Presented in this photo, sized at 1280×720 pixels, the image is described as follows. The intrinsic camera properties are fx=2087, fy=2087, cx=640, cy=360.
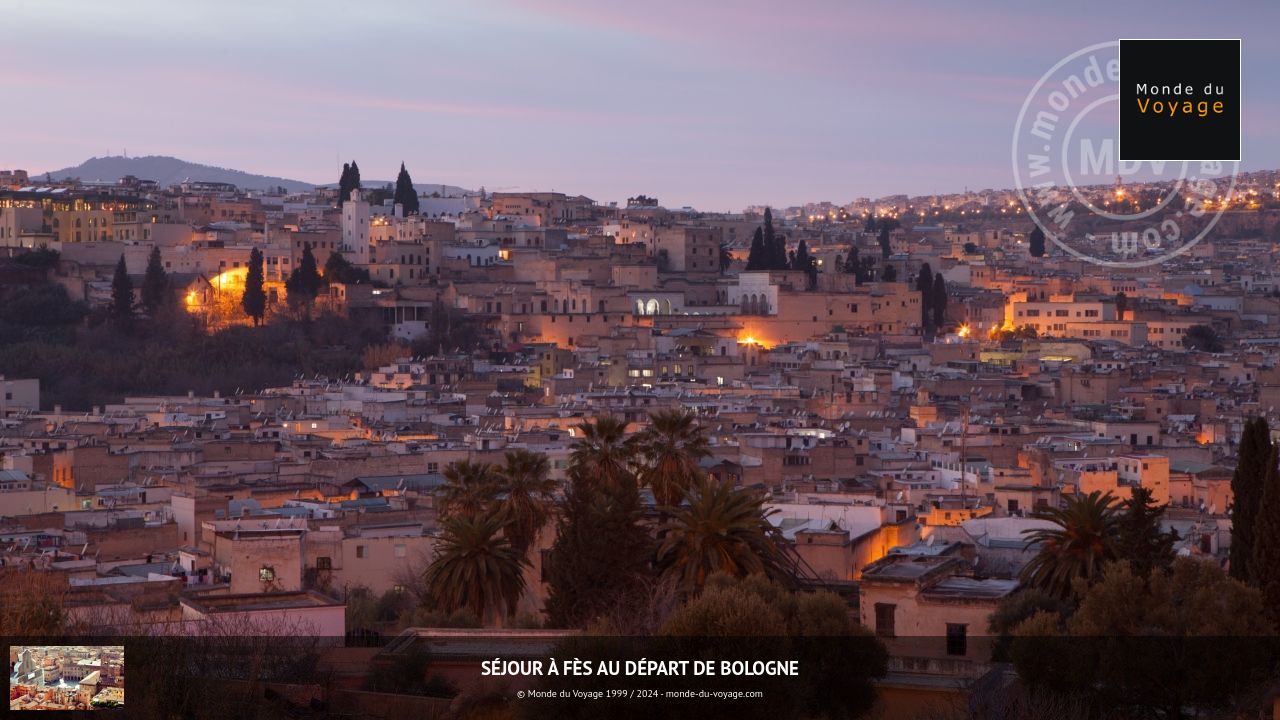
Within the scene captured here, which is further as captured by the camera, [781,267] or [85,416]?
[781,267]

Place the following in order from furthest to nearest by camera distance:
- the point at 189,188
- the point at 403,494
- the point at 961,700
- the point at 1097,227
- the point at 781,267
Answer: the point at 1097,227 → the point at 189,188 → the point at 781,267 → the point at 403,494 → the point at 961,700

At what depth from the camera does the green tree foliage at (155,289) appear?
47.0 meters

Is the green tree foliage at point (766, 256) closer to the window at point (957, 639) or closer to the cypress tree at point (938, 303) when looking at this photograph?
the cypress tree at point (938, 303)

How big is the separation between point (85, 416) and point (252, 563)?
18.8 meters

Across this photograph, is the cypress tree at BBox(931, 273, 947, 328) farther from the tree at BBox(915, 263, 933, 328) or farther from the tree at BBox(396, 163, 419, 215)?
the tree at BBox(396, 163, 419, 215)

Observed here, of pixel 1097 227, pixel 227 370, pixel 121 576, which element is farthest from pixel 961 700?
pixel 1097 227

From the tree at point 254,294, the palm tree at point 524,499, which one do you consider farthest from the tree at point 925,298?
the palm tree at point 524,499

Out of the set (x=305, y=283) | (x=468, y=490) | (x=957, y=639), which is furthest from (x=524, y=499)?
(x=305, y=283)

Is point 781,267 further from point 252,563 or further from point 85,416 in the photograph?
point 252,563

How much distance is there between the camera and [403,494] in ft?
79.3

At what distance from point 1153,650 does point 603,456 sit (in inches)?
257

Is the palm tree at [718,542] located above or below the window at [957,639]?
above

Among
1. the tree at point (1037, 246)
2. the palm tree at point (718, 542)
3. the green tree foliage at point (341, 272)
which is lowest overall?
the palm tree at point (718, 542)

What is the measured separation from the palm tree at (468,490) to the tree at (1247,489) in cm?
625
